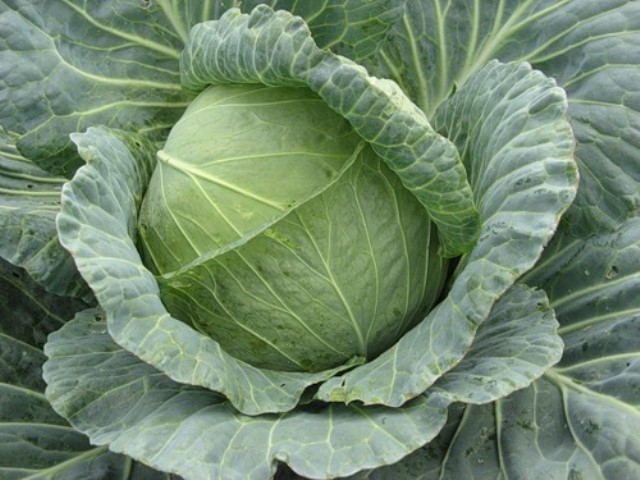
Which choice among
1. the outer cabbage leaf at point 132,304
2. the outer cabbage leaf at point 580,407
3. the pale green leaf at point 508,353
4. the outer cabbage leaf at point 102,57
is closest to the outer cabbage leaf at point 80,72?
the outer cabbage leaf at point 102,57

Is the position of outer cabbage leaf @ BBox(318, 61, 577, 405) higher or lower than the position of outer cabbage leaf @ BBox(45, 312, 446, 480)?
higher

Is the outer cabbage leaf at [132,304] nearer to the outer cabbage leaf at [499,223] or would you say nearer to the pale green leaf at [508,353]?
Answer: the outer cabbage leaf at [499,223]

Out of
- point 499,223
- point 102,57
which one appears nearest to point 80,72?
point 102,57

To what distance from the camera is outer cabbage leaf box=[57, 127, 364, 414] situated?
155 centimetres

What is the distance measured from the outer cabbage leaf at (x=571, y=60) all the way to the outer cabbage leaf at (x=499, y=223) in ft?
0.99

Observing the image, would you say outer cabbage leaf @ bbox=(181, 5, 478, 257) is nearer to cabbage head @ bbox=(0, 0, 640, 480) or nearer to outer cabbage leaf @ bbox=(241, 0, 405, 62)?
cabbage head @ bbox=(0, 0, 640, 480)

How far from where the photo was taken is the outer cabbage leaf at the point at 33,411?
2.01m

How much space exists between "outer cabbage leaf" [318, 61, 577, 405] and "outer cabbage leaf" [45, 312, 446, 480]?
6 cm

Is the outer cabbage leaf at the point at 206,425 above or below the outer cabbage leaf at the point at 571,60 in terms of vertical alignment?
below

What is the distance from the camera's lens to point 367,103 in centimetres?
159

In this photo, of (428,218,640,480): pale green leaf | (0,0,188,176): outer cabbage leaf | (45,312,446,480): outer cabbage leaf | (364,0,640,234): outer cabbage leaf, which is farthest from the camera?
(0,0,188,176): outer cabbage leaf

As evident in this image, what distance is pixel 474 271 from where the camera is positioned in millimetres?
1596

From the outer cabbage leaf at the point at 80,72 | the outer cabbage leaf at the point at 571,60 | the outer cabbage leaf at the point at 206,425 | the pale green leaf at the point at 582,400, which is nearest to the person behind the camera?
the outer cabbage leaf at the point at 206,425

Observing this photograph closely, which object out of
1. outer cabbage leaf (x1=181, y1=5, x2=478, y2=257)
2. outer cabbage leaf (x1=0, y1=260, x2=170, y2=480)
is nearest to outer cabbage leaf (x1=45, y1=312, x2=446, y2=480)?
outer cabbage leaf (x1=0, y1=260, x2=170, y2=480)
